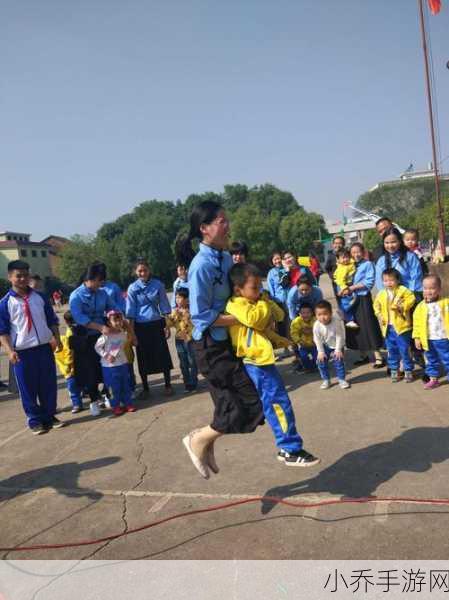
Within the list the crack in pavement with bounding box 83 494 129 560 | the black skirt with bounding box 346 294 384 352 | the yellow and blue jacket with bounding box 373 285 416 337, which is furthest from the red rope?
the black skirt with bounding box 346 294 384 352

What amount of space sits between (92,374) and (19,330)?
1078 millimetres

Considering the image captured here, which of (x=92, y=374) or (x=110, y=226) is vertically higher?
(x=110, y=226)

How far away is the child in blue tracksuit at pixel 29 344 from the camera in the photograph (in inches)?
189

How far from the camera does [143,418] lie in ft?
16.4

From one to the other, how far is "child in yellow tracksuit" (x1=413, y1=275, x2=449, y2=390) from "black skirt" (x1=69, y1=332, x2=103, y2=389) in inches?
145

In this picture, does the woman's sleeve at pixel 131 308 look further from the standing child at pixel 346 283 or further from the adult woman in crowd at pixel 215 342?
the adult woman in crowd at pixel 215 342

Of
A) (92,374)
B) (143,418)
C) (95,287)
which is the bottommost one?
(143,418)

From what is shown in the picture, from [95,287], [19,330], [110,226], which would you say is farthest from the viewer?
[110,226]

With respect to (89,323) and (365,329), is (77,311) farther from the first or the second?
(365,329)

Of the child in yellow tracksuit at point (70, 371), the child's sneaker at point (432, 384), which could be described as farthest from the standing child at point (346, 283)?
the child in yellow tracksuit at point (70, 371)

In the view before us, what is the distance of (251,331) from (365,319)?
3338mm
